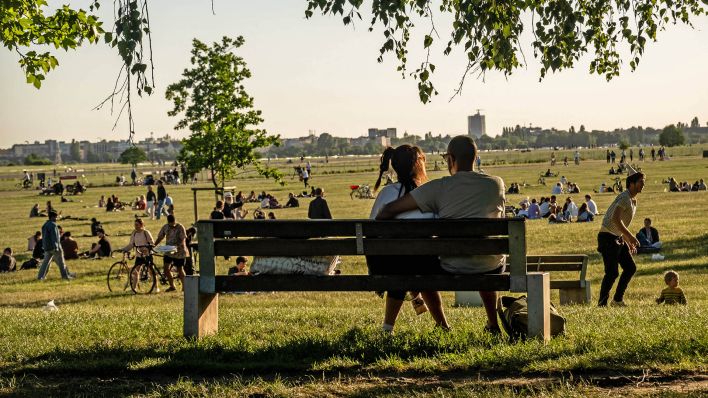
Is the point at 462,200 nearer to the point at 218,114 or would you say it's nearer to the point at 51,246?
the point at 51,246

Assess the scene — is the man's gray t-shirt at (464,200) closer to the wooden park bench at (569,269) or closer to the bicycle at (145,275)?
the wooden park bench at (569,269)

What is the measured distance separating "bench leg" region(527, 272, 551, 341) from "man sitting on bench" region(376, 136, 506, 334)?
0.33 meters

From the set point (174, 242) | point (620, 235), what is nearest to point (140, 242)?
point (174, 242)

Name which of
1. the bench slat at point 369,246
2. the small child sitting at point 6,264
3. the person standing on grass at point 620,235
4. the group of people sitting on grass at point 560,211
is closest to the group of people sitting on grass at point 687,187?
the group of people sitting on grass at point 560,211

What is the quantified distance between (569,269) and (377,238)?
723cm

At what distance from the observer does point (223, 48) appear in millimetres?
42844

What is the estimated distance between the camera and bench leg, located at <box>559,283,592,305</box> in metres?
14.1

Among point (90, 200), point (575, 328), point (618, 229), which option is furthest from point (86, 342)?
point (90, 200)

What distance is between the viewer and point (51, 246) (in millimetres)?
23938

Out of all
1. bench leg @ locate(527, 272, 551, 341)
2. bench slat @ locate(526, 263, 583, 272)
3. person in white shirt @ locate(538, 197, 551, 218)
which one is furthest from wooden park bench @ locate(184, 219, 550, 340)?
person in white shirt @ locate(538, 197, 551, 218)

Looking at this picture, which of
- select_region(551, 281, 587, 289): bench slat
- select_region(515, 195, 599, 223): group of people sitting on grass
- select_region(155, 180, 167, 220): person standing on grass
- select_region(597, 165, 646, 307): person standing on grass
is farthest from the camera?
select_region(155, 180, 167, 220): person standing on grass

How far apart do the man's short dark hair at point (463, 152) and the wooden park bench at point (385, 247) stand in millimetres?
557

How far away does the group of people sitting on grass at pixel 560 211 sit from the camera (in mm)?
36125

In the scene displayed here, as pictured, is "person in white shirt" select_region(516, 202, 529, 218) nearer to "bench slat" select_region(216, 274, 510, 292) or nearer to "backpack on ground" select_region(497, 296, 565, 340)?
"backpack on ground" select_region(497, 296, 565, 340)
